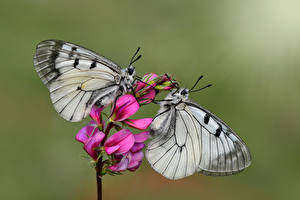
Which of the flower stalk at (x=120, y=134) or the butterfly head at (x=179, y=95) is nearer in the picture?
the flower stalk at (x=120, y=134)

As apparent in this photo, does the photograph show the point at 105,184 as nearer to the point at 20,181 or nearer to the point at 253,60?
the point at 20,181

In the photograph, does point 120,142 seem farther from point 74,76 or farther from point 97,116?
point 74,76

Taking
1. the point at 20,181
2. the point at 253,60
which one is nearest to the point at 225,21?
the point at 253,60

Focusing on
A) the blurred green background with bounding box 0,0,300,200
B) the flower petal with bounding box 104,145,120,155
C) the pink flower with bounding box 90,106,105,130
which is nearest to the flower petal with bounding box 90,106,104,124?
the pink flower with bounding box 90,106,105,130

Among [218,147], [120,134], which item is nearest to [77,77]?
[120,134]

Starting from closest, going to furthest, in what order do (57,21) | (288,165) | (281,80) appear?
1. (288,165)
2. (281,80)
3. (57,21)

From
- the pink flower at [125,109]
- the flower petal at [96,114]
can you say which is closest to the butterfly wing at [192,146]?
the pink flower at [125,109]

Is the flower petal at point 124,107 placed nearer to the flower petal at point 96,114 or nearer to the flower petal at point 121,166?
the flower petal at point 96,114
